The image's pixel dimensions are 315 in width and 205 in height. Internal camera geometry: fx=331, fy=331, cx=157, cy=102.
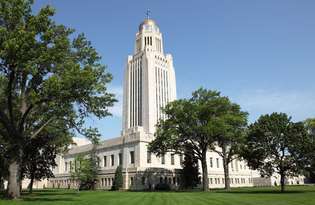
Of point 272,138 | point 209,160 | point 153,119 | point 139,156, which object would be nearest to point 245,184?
point 209,160

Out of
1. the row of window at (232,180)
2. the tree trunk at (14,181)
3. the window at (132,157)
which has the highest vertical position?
the window at (132,157)

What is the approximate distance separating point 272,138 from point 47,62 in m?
26.8

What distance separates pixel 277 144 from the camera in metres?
39.0

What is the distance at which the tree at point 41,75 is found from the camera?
81.4 ft

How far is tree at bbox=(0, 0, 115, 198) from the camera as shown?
2480 centimetres

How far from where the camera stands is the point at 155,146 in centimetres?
5025

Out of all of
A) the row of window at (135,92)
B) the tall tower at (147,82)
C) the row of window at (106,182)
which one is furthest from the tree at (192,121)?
the row of window at (135,92)

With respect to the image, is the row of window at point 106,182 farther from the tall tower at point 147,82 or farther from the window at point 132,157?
the tall tower at point 147,82

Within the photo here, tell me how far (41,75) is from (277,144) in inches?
1076

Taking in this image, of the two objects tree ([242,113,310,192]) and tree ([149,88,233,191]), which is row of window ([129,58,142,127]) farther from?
tree ([242,113,310,192])

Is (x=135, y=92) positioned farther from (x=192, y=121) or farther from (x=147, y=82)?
(x=192, y=121)

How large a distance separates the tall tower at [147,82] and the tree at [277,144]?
52.9 m

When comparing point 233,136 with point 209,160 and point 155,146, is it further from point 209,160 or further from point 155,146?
point 209,160

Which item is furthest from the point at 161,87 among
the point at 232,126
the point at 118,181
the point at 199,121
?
the point at 232,126
